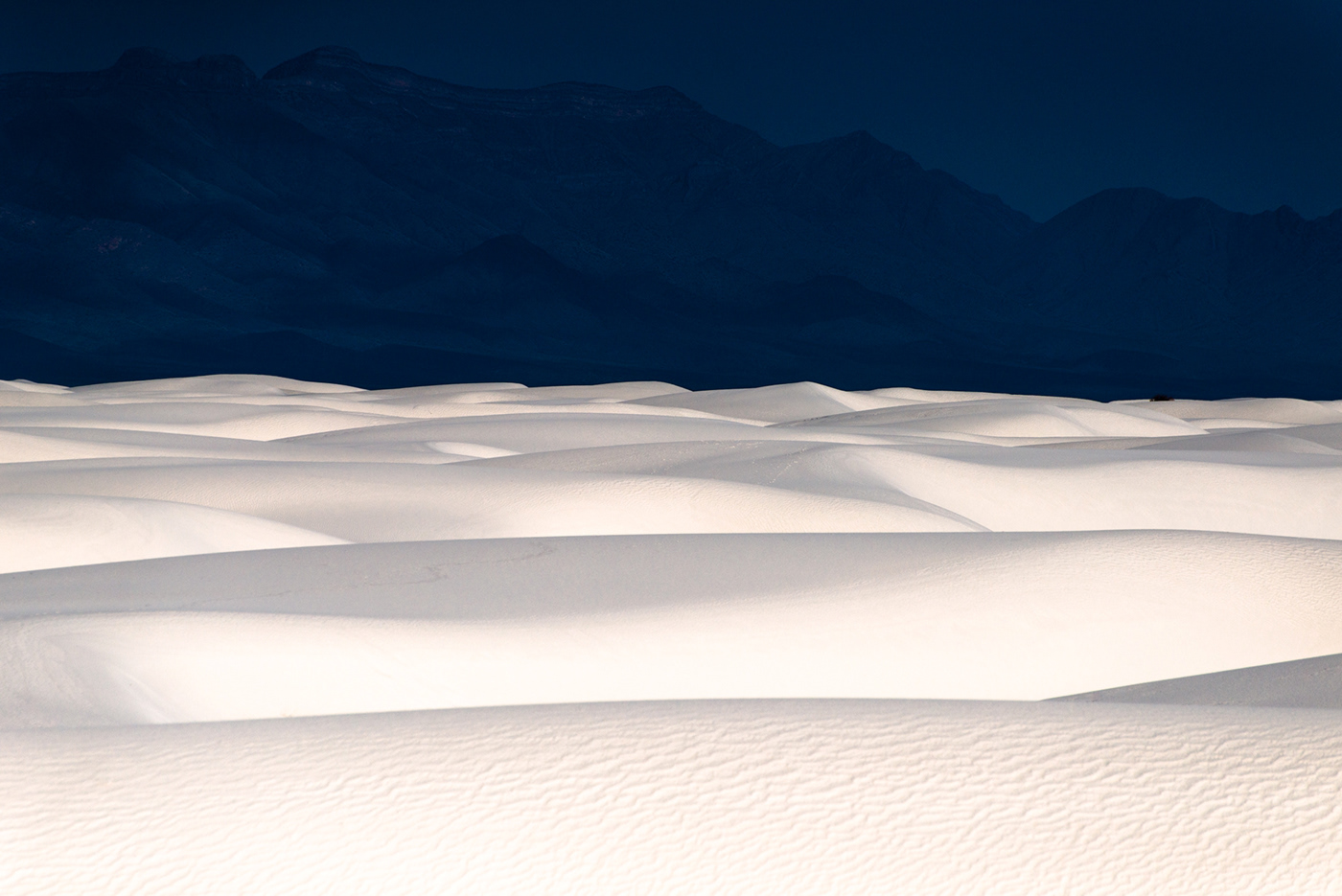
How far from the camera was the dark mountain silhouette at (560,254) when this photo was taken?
217 ft

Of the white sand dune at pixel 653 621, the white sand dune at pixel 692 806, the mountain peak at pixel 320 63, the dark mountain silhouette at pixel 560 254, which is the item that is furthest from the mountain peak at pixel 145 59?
the white sand dune at pixel 692 806

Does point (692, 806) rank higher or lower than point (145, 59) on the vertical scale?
lower

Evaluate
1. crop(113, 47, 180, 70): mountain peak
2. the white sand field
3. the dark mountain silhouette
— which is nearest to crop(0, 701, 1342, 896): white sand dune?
the white sand field

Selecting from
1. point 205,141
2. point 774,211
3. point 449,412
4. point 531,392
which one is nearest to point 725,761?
point 449,412

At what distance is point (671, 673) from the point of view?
225 cm

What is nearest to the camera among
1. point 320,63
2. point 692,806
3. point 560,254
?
point 692,806

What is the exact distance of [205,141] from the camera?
8050 centimetres

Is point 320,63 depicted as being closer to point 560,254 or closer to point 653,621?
point 560,254

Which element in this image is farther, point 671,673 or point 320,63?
point 320,63

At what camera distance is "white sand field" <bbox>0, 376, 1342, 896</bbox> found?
3.31 feet

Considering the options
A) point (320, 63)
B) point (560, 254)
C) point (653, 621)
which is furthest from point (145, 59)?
point (653, 621)

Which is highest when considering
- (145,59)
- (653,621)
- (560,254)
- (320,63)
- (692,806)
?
(320,63)

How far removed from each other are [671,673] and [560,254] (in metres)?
80.5

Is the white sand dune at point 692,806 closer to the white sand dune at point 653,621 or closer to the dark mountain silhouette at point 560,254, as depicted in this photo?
the white sand dune at point 653,621
